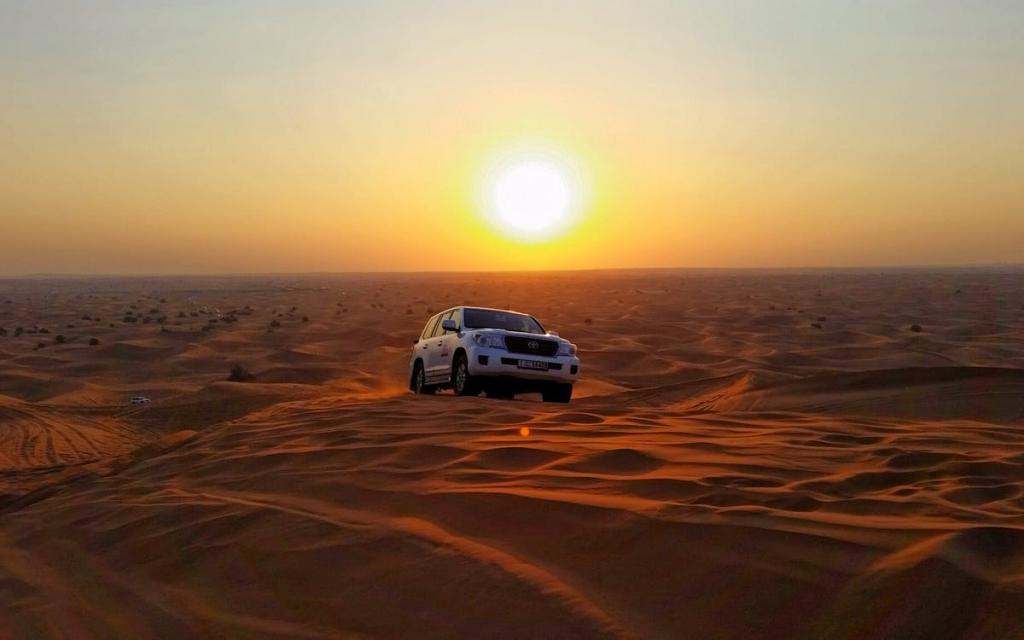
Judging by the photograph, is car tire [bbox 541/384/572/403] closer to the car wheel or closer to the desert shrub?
the car wheel

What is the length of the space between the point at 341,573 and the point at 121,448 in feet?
26.7

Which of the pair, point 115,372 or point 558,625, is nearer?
point 558,625

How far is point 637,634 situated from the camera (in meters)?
3.88

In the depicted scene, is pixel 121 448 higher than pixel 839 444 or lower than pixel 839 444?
lower

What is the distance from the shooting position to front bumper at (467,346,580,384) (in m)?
13.1

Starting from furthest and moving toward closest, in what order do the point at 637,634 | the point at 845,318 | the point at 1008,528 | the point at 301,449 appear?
the point at 845,318 < the point at 301,449 < the point at 1008,528 < the point at 637,634

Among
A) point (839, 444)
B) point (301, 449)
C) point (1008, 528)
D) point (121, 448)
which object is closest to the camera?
point (1008, 528)

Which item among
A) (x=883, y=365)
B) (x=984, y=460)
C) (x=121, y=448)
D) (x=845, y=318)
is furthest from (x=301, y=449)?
(x=845, y=318)

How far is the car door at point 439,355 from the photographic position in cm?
1442

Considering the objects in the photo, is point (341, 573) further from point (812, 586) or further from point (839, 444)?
point (839, 444)

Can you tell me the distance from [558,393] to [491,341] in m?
1.45

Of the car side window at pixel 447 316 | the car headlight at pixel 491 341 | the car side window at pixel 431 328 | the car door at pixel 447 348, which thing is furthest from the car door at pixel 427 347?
the car headlight at pixel 491 341

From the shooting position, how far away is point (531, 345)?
13.4m

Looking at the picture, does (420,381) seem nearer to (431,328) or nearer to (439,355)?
(431,328)
